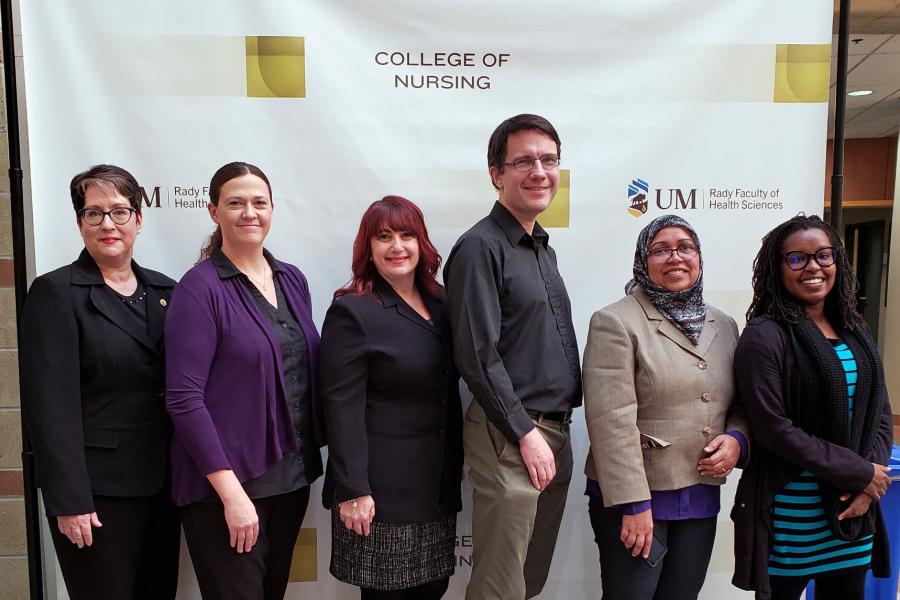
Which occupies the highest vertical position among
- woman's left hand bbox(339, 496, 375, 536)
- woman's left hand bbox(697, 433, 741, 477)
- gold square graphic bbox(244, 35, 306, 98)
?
gold square graphic bbox(244, 35, 306, 98)

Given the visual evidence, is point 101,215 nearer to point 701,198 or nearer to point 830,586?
point 701,198

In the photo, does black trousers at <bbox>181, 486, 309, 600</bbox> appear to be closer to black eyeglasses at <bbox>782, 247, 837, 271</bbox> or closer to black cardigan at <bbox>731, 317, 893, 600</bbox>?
black cardigan at <bbox>731, 317, 893, 600</bbox>

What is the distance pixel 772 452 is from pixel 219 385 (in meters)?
1.55

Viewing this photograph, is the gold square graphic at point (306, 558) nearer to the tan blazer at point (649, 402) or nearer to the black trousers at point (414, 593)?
the black trousers at point (414, 593)

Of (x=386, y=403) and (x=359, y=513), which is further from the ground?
(x=386, y=403)

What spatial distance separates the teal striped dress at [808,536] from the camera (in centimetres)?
167

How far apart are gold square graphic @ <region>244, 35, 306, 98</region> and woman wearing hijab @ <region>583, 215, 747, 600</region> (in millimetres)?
1408

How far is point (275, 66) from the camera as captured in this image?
86.7 inches

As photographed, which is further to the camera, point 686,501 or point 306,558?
point 306,558

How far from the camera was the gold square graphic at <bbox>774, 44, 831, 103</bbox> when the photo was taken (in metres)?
2.31

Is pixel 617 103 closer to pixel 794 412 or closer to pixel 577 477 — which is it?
pixel 794 412

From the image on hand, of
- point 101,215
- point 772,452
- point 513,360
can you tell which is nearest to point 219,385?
point 101,215

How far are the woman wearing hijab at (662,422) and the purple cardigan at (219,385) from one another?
0.91 meters

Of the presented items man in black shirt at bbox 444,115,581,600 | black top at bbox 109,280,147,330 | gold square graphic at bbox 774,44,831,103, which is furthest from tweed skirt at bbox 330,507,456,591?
gold square graphic at bbox 774,44,831,103
